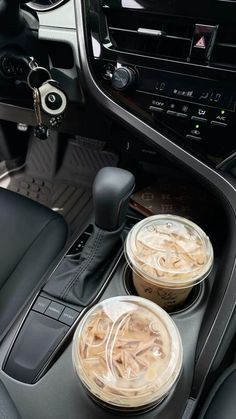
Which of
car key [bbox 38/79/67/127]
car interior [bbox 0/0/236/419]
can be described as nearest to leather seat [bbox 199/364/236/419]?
car interior [bbox 0/0/236/419]

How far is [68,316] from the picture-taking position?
70 centimetres

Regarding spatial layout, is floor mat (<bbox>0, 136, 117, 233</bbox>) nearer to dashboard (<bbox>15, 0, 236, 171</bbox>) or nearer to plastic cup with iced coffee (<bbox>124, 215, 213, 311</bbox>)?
dashboard (<bbox>15, 0, 236, 171</bbox>)

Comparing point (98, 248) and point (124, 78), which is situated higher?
point (124, 78)

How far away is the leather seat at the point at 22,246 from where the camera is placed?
84 cm

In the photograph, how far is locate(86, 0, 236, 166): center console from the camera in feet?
2.35

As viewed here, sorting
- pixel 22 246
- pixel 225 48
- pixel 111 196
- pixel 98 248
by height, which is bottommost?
pixel 22 246

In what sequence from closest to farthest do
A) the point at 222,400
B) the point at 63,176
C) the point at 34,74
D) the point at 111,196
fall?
the point at 222,400 < the point at 111,196 < the point at 34,74 < the point at 63,176

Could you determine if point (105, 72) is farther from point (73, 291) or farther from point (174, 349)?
point (174, 349)

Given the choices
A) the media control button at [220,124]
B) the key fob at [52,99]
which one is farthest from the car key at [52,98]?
the media control button at [220,124]

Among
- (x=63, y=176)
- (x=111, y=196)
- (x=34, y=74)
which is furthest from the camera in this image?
(x=63, y=176)

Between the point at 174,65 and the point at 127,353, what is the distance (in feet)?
1.72

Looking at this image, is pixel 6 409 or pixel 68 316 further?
pixel 68 316

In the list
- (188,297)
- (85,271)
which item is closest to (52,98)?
(85,271)

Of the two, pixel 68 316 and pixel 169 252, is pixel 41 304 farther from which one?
→ pixel 169 252
